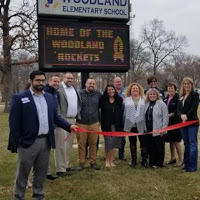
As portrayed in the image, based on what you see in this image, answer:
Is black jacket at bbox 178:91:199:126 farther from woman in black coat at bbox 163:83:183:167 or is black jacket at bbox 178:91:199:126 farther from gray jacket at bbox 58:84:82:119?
gray jacket at bbox 58:84:82:119

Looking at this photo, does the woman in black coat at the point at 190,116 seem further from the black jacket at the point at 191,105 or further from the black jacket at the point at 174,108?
the black jacket at the point at 174,108

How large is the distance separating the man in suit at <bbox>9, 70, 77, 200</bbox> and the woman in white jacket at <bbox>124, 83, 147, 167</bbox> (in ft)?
8.85

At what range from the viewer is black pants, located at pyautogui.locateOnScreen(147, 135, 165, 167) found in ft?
23.3

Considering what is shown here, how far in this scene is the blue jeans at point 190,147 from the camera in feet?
21.9

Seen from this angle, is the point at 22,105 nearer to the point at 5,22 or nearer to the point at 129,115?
the point at 129,115

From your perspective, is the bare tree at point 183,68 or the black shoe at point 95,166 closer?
the black shoe at point 95,166

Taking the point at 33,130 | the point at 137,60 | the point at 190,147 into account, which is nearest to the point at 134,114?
the point at 190,147

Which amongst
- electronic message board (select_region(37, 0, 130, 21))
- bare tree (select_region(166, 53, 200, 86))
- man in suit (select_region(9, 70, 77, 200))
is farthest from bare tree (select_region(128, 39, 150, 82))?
man in suit (select_region(9, 70, 77, 200))

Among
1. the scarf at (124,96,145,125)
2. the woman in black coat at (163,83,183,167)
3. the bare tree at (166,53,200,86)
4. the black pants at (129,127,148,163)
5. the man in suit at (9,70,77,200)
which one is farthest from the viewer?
the bare tree at (166,53,200,86)

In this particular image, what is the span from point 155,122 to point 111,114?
917 millimetres

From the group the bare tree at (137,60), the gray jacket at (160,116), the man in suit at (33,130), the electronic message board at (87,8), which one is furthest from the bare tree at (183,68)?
the man in suit at (33,130)

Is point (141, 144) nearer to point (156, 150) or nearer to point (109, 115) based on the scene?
point (156, 150)

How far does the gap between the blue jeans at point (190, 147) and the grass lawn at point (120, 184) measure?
17 cm

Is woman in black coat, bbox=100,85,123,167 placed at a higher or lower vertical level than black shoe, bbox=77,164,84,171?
higher
